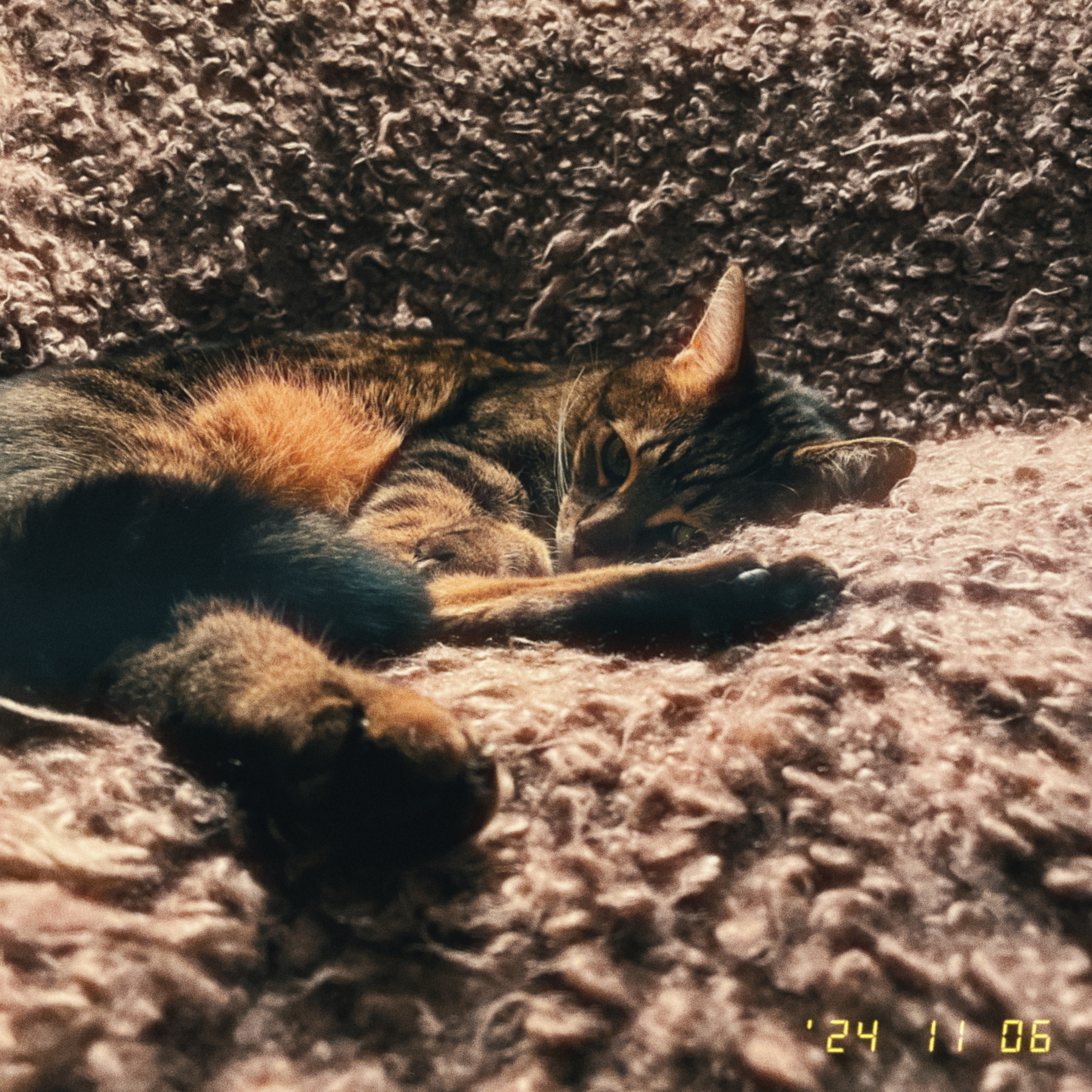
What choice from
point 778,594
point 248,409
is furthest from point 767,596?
point 248,409

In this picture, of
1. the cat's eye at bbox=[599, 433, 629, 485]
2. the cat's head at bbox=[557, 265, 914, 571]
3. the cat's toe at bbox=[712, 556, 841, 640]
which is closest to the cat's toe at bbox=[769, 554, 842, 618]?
the cat's toe at bbox=[712, 556, 841, 640]

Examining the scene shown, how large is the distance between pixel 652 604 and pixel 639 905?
209mm

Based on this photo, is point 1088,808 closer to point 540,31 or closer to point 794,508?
point 794,508

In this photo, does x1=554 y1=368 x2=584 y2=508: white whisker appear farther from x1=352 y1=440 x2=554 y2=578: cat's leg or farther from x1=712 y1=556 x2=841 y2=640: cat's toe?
x1=712 y1=556 x2=841 y2=640: cat's toe

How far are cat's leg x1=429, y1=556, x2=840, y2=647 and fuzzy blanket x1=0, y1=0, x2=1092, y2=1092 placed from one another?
23 mm

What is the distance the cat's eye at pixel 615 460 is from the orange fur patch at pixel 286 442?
7.1 inches

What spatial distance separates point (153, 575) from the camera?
464mm

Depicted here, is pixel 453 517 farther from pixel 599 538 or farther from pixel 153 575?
pixel 153 575

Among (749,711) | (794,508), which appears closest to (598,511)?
(794,508)

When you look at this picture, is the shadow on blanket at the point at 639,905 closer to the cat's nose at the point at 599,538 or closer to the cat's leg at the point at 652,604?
the cat's leg at the point at 652,604

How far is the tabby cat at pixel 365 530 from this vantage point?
38cm

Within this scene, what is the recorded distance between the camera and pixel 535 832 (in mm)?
372

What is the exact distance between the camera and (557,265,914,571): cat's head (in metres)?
0.66

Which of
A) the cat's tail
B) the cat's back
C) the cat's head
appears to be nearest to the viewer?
the cat's tail
